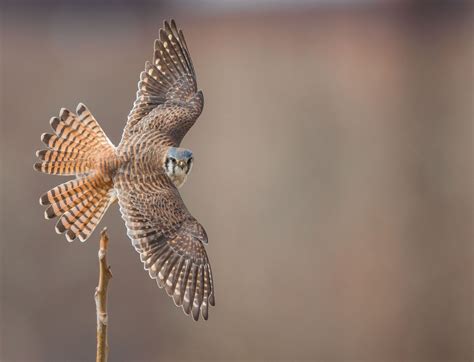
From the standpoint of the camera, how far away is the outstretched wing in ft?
10.8

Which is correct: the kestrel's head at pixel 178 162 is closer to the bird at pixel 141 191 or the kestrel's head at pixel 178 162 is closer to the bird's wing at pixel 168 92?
the bird at pixel 141 191

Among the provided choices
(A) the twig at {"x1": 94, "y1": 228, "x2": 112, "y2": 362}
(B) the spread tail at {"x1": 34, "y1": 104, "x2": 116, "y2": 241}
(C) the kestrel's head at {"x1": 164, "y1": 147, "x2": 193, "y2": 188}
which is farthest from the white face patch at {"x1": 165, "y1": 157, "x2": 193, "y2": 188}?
(A) the twig at {"x1": 94, "y1": 228, "x2": 112, "y2": 362}

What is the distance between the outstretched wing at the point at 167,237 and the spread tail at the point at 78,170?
126mm

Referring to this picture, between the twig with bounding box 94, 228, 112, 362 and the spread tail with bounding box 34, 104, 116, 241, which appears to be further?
the spread tail with bounding box 34, 104, 116, 241

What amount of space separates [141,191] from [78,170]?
1.22 feet

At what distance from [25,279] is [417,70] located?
5187mm

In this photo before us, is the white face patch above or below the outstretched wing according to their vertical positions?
above

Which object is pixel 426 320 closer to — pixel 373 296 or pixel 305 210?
pixel 373 296

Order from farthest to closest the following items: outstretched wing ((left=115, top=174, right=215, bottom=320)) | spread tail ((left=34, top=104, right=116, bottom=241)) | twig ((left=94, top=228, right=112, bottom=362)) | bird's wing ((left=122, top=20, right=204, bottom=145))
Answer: bird's wing ((left=122, top=20, right=204, bottom=145)) < spread tail ((left=34, top=104, right=116, bottom=241)) < outstretched wing ((left=115, top=174, right=215, bottom=320)) < twig ((left=94, top=228, right=112, bottom=362))

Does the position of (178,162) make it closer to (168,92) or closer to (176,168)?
(176,168)

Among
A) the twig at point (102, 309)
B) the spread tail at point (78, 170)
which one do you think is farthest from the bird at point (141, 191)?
the twig at point (102, 309)

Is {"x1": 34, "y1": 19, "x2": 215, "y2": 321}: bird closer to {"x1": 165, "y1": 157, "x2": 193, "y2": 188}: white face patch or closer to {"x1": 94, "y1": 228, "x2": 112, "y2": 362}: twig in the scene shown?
{"x1": 165, "y1": 157, "x2": 193, "y2": 188}: white face patch

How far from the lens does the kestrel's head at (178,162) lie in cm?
332

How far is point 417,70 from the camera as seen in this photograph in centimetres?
1006
